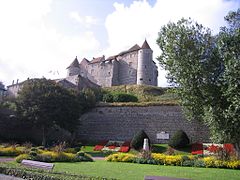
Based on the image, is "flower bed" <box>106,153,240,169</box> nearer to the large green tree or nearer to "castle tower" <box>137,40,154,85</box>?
the large green tree

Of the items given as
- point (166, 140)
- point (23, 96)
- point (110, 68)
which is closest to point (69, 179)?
point (166, 140)

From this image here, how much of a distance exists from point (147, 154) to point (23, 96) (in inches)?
806

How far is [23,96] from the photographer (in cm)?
3488

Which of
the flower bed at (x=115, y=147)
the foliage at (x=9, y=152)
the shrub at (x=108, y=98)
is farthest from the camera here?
the shrub at (x=108, y=98)

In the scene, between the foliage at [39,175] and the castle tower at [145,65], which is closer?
the foliage at [39,175]

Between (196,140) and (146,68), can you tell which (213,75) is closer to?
(196,140)

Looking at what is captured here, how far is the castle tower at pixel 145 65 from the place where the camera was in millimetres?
63719

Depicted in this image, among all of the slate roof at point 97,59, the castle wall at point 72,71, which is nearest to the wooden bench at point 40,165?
the castle wall at point 72,71

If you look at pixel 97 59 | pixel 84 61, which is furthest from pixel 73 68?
pixel 97 59

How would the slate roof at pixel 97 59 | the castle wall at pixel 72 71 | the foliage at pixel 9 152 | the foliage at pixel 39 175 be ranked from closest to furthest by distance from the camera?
the foliage at pixel 39 175 < the foliage at pixel 9 152 < the castle wall at pixel 72 71 < the slate roof at pixel 97 59

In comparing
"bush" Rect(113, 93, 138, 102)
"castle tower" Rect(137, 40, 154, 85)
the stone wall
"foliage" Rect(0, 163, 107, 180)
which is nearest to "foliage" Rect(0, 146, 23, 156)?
"foliage" Rect(0, 163, 107, 180)

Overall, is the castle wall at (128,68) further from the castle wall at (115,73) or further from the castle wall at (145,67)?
the castle wall at (145,67)

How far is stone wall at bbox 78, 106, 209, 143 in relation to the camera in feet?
109

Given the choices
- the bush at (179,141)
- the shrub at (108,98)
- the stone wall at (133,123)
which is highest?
the shrub at (108,98)
